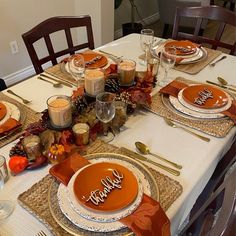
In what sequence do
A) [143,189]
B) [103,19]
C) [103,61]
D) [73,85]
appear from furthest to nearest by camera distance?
[103,19] → [103,61] → [73,85] → [143,189]

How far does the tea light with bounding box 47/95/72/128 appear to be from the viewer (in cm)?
90

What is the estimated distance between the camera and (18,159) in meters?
0.83

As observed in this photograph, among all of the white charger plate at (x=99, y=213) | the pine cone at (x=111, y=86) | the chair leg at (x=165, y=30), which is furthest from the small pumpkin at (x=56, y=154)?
the chair leg at (x=165, y=30)

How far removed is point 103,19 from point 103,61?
1393mm

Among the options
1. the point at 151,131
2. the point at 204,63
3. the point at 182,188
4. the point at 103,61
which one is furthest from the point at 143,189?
the point at 204,63

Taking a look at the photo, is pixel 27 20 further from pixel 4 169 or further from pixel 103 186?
pixel 103 186

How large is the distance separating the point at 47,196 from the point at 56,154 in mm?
132

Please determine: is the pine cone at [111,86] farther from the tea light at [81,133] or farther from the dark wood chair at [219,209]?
the dark wood chair at [219,209]

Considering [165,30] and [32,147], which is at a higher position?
[32,147]

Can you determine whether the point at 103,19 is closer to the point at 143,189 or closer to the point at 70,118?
the point at 70,118

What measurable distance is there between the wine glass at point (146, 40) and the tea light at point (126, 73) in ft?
1.01

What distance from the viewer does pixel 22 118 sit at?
1037 millimetres

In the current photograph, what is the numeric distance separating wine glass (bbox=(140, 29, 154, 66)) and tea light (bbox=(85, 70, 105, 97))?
0.46m

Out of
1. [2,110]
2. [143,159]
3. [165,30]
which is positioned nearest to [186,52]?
[143,159]
